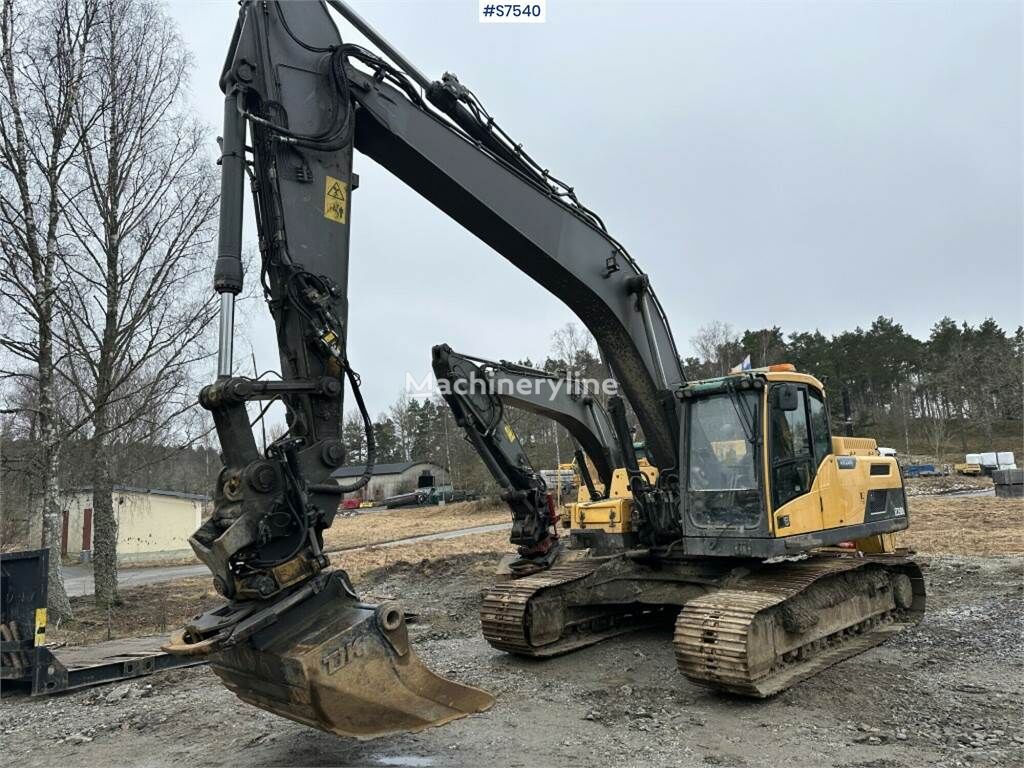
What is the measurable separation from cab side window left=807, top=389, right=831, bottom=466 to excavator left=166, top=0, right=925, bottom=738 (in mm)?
24

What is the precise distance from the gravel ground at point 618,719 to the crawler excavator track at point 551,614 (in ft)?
0.61

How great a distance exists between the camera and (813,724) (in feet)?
17.1

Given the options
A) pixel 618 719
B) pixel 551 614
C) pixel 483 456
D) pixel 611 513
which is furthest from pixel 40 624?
pixel 611 513

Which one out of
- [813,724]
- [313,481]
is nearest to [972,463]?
[813,724]

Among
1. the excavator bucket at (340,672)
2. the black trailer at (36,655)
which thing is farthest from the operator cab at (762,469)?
the black trailer at (36,655)

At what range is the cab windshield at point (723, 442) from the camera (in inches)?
260

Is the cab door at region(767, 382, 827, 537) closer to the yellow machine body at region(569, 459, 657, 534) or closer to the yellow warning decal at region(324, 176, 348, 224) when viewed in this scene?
the yellow machine body at region(569, 459, 657, 534)

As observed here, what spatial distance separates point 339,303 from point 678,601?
4.59 m

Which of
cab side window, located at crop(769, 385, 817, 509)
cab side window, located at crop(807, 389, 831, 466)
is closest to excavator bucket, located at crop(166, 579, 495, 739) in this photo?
cab side window, located at crop(769, 385, 817, 509)

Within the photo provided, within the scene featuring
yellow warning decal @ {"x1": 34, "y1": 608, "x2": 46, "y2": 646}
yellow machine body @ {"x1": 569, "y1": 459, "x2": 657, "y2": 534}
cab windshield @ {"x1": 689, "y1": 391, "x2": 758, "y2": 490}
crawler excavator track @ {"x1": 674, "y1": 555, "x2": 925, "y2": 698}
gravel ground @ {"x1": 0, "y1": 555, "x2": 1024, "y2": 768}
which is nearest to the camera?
gravel ground @ {"x1": 0, "y1": 555, "x2": 1024, "y2": 768}

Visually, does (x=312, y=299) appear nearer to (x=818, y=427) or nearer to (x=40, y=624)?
(x=40, y=624)

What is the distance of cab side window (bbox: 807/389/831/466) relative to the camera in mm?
7047

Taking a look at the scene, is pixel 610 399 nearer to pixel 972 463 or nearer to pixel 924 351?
pixel 972 463

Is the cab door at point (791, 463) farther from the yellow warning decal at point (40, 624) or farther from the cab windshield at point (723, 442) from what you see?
the yellow warning decal at point (40, 624)
